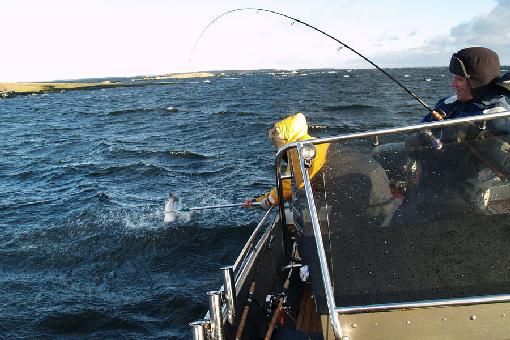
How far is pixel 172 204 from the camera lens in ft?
35.0

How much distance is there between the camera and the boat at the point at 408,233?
266 cm

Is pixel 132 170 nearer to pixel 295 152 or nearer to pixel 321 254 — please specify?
pixel 295 152

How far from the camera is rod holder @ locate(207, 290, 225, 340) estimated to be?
330 cm

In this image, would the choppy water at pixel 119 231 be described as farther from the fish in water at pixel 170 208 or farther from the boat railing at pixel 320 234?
the boat railing at pixel 320 234

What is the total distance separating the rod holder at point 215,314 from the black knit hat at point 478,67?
2.71 meters

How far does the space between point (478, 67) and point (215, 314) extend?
9.52 ft

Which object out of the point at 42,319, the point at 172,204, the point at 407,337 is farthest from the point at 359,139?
the point at 172,204

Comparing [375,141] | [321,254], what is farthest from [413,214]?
[321,254]

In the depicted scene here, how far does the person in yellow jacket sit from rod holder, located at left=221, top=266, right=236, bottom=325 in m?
0.85

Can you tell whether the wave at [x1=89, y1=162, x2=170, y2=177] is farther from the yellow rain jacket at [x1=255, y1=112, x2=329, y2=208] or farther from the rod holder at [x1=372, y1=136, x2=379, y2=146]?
the rod holder at [x1=372, y1=136, x2=379, y2=146]

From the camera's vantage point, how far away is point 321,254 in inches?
109

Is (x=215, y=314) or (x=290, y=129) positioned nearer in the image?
(x=215, y=314)

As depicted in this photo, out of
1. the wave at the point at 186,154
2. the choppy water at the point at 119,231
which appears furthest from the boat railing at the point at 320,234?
the wave at the point at 186,154

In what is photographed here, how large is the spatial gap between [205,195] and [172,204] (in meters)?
2.56
